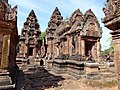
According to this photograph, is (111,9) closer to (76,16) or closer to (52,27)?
(76,16)

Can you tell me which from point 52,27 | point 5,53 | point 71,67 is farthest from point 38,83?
point 52,27

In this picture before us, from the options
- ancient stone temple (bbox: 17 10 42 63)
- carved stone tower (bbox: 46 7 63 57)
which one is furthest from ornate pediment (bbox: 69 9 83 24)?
ancient stone temple (bbox: 17 10 42 63)

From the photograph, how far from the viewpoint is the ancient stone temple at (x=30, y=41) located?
83.6ft

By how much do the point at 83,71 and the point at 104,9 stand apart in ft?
26.4

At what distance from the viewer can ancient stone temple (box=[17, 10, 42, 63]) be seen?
25484 millimetres

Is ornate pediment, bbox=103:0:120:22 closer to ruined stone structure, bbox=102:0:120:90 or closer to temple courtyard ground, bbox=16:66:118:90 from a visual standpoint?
ruined stone structure, bbox=102:0:120:90

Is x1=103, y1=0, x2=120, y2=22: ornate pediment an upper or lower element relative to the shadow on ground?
upper

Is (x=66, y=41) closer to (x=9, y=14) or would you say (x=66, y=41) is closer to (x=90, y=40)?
(x=90, y=40)

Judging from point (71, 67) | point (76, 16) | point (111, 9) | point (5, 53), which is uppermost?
point (76, 16)

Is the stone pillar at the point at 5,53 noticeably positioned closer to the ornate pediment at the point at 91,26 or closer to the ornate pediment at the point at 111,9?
the ornate pediment at the point at 111,9

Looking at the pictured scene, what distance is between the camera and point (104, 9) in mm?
3889

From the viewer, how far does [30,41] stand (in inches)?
1024

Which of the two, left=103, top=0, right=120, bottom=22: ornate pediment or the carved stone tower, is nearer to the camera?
left=103, top=0, right=120, bottom=22: ornate pediment

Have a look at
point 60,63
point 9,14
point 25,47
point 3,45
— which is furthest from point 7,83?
point 25,47
